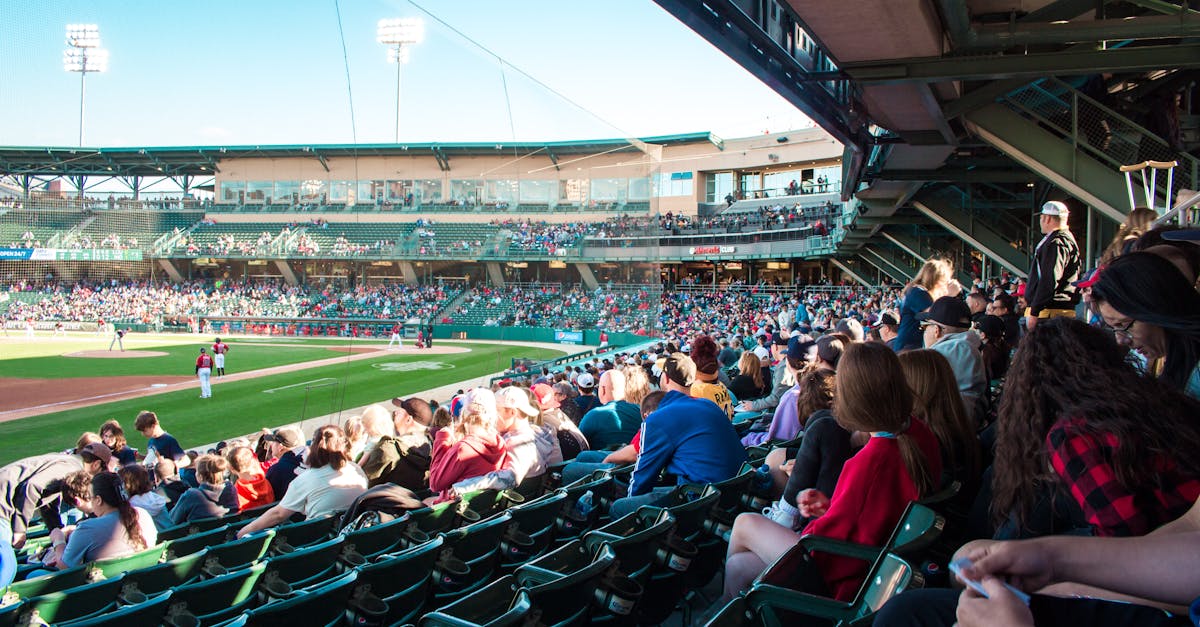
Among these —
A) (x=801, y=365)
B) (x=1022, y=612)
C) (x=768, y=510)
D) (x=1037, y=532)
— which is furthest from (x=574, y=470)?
(x=1022, y=612)

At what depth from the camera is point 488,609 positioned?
2.74m

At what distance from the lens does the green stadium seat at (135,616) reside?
290 centimetres

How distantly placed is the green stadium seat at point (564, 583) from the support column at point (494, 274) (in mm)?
20655

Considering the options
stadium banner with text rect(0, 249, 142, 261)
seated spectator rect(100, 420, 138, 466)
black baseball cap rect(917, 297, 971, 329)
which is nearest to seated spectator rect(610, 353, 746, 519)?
black baseball cap rect(917, 297, 971, 329)

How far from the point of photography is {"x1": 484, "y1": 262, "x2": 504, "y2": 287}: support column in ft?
77.4

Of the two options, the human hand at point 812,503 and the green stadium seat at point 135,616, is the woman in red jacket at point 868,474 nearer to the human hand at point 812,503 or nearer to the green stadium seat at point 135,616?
the human hand at point 812,503

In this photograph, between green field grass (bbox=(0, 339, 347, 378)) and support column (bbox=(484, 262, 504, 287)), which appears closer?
green field grass (bbox=(0, 339, 347, 378))

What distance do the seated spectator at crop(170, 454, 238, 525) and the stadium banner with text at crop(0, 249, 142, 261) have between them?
952 centimetres

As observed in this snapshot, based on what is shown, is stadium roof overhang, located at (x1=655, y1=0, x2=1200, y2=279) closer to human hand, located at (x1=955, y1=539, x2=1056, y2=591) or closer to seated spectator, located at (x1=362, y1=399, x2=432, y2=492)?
seated spectator, located at (x1=362, y1=399, x2=432, y2=492)

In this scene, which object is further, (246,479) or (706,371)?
(246,479)

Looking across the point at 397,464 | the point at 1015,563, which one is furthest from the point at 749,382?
the point at 1015,563

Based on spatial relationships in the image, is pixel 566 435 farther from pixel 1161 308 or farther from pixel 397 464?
pixel 1161 308

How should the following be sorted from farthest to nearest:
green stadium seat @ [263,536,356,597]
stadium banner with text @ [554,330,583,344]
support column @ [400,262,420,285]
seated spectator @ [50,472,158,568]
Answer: stadium banner with text @ [554,330,583,344] < support column @ [400,262,420,285] < seated spectator @ [50,472,158,568] < green stadium seat @ [263,536,356,597]

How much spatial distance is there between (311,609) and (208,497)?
→ 3.75 meters
